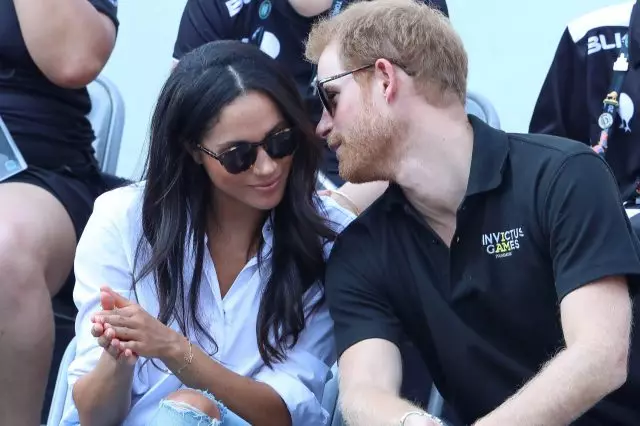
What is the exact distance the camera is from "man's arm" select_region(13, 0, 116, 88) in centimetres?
276

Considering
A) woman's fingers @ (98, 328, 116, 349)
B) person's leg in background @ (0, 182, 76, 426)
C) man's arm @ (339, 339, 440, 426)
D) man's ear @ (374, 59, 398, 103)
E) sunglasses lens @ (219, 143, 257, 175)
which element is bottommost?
person's leg in background @ (0, 182, 76, 426)

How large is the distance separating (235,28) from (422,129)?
43.0 inches

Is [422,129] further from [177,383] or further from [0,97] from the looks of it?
[0,97]

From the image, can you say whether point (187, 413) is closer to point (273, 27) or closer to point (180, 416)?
point (180, 416)

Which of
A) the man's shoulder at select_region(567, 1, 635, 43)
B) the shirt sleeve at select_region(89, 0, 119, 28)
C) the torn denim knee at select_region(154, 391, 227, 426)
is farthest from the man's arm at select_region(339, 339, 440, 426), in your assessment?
the man's shoulder at select_region(567, 1, 635, 43)

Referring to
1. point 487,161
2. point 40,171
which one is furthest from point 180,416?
point 40,171

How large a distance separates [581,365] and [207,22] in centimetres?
168

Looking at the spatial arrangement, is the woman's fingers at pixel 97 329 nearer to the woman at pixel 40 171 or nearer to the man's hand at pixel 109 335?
the man's hand at pixel 109 335

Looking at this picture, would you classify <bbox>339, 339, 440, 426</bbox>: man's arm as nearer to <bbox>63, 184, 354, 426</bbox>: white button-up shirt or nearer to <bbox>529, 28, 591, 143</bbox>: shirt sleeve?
<bbox>63, 184, 354, 426</bbox>: white button-up shirt

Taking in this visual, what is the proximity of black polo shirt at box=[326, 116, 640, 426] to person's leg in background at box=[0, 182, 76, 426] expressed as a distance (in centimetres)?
73

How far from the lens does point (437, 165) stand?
7.39 ft

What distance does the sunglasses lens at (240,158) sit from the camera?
2361 millimetres

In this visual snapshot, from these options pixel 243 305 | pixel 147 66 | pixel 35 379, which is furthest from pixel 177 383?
pixel 147 66

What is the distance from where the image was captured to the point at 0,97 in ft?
9.45
